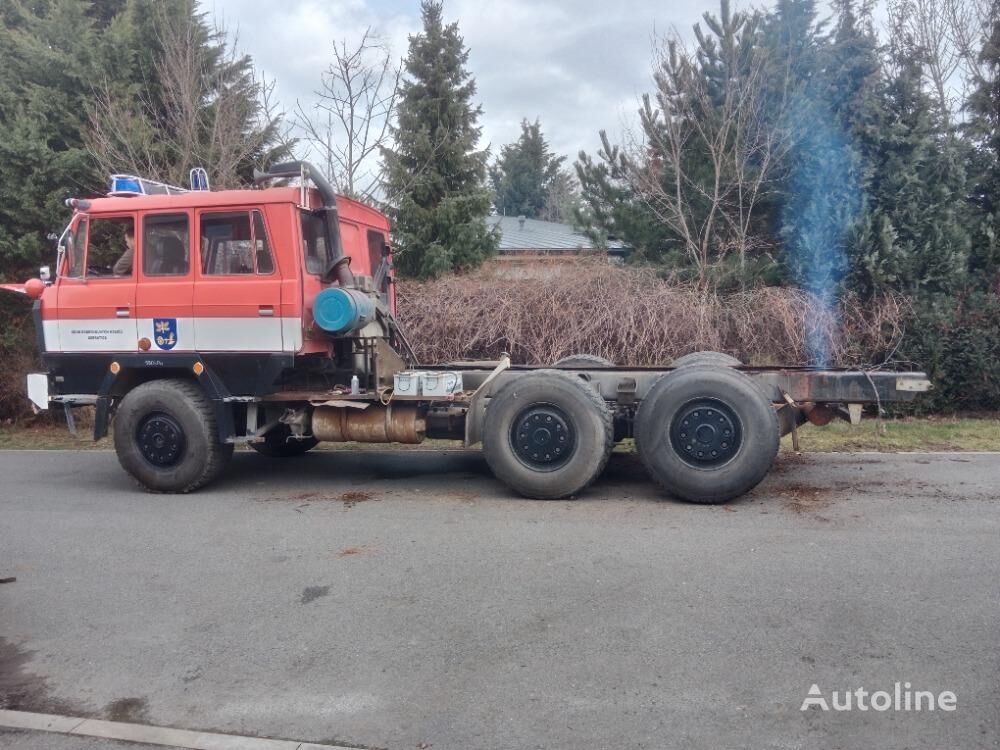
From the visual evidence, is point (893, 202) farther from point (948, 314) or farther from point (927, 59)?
point (927, 59)

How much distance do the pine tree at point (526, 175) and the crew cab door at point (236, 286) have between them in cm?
4363

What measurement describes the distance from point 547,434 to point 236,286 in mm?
3300

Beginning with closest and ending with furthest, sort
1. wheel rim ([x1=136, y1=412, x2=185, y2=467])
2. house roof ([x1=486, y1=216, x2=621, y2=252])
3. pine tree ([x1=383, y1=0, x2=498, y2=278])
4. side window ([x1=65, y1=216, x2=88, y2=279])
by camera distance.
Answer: wheel rim ([x1=136, y1=412, x2=185, y2=467]) < side window ([x1=65, y1=216, x2=88, y2=279]) < pine tree ([x1=383, y1=0, x2=498, y2=278]) < house roof ([x1=486, y1=216, x2=621, y2=252])

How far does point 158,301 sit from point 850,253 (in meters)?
9.62

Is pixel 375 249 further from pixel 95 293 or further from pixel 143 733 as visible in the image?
pixel 143 733

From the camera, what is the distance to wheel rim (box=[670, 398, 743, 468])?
277 inches

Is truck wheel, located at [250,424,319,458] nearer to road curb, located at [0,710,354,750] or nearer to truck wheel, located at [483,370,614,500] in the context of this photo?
truck wheel, located at [483,370,614,500]

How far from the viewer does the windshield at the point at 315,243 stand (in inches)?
311

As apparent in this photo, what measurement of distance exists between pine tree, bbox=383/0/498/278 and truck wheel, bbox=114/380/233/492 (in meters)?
8.33

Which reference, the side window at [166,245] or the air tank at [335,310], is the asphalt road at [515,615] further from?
the side window at [166,245]

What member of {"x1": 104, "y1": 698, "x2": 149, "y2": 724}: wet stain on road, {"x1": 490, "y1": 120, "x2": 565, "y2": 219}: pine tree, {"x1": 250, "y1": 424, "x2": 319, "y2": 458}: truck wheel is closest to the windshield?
{"x1": 250, "y1": 424, "x2": 319, "y2": 458}: truck wheel

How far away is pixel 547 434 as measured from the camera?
7312mm

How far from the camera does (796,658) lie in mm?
4102

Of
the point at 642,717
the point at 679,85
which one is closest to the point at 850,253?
the point at 679,85
